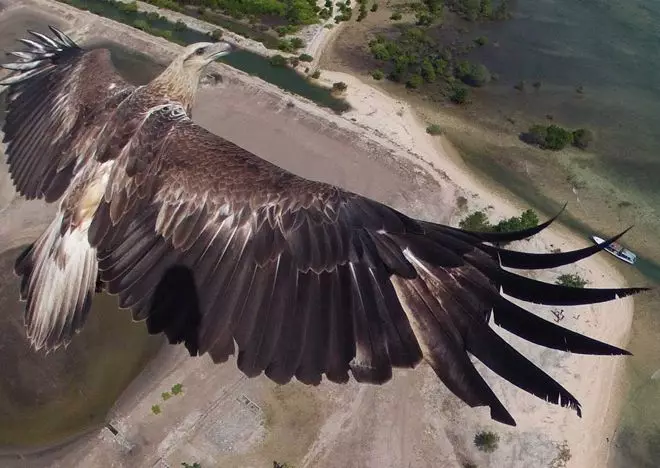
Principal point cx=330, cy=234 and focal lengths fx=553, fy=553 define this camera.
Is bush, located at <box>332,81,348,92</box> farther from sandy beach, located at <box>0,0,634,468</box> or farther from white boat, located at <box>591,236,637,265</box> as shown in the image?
white boat, located at <box>591,236,637,265</box>

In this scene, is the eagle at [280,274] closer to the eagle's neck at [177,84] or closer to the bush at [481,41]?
the eagle's neck at [177,84]

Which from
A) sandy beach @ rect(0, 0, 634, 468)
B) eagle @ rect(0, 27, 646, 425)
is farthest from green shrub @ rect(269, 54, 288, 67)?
eagle @ rect(0, 27, 646, 425)

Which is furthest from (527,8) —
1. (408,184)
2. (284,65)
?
(408,184)

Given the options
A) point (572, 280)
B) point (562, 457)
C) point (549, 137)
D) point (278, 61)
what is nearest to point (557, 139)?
A: point (549, 137)

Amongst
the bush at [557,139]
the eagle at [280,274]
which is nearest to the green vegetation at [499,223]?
the bush at [557,139]

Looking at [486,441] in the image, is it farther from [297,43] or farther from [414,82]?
[297,43]

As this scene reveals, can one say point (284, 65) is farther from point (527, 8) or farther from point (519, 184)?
point (527, 8)
